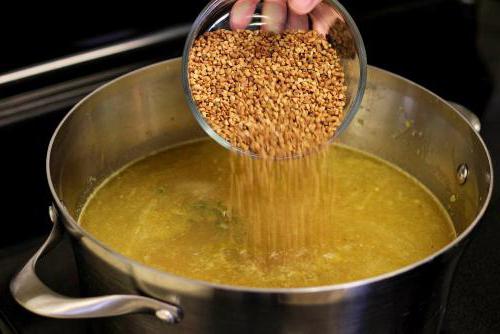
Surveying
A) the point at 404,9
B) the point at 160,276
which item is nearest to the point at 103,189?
the point at 160,276

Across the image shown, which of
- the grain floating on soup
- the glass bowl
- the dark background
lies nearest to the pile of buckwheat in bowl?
the glass bowl

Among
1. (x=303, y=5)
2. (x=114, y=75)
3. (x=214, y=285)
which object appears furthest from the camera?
(x=114, y=75)

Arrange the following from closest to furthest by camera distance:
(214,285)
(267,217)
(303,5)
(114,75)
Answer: (214,285) < (303,5) < (267,217) < (114,75)

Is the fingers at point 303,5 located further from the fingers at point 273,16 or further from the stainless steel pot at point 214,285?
the stainless steel pot at point 214,285

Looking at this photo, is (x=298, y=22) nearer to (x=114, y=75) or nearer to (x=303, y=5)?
(x=303, y=5)

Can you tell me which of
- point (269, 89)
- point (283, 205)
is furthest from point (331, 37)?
point (283, 205)

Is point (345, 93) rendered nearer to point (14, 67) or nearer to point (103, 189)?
point (103, 189)

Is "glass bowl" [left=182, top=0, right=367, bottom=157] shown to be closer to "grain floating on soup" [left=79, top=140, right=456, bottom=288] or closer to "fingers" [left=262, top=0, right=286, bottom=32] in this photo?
"fingers" [left=262, top=0, right=286, bottom=32]
